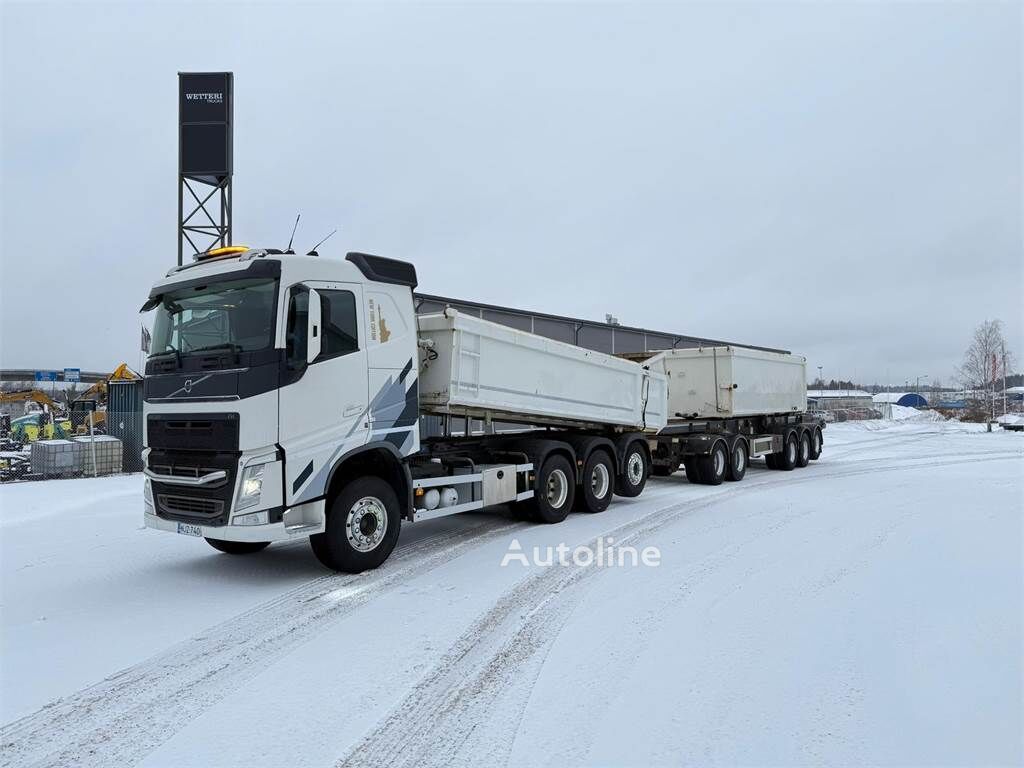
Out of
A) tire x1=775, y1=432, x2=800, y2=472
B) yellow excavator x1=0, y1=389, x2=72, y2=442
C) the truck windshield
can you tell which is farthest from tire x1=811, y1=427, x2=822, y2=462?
yellow excavator x1=0, y1=389, x2=72, y2=442

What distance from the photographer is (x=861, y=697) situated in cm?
372

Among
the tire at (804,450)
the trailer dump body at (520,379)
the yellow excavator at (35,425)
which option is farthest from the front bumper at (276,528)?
the yellow excavator at (35,425)

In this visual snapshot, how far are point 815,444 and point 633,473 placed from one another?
10856mm

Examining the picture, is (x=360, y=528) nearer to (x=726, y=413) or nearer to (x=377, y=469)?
(x=377, y=469)

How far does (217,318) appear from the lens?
6180 millimetres

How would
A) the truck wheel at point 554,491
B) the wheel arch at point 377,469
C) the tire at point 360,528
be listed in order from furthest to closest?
the truck wheel at point 554,491 < the wheel arch at point 377,469 < the tire at point 360,528

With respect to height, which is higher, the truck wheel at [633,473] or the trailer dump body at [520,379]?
the trailer dump body at [520,379]

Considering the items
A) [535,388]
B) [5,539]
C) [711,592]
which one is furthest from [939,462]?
[5,539]

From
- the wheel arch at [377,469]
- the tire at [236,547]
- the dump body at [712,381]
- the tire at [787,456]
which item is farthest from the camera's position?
the tire at [787,456]

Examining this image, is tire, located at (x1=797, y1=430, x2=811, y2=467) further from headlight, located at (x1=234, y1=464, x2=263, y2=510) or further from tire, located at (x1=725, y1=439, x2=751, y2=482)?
headlight, located at (x1=234, y1=464, x2=263, y2=510)

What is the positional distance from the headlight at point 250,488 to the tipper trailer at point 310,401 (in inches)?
0.5

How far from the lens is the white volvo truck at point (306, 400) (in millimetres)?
5797

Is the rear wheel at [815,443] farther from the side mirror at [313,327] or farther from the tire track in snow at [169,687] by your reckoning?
the side mirror at [313,327]

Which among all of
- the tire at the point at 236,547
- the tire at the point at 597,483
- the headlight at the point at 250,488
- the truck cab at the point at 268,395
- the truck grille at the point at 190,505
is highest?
the truck cab at the point at 268,395
